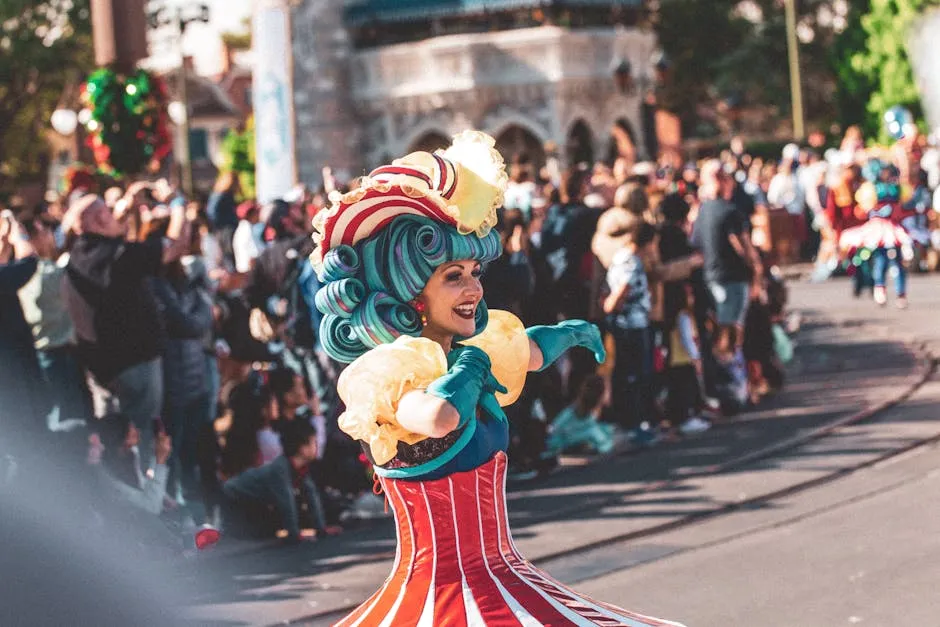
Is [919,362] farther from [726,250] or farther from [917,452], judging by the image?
[917,452]

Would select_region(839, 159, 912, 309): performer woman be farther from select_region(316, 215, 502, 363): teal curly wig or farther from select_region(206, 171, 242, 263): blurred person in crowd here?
select_region(316, 215, 502, 363): teal curly wig

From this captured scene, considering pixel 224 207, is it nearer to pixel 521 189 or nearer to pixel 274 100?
pixel 521 189

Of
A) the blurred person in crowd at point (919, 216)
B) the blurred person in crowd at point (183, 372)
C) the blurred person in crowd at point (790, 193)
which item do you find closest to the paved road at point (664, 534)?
the blurred person in crowd at point (183, 372)

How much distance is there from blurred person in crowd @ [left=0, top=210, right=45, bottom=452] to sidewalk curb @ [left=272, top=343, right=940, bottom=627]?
1.82m

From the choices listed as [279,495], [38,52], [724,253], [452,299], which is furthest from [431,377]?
[38,52]

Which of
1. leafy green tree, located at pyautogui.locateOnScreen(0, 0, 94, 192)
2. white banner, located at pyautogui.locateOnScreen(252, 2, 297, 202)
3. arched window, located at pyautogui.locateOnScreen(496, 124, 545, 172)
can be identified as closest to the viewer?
white banner, located at pyautogui.locateOnScreen(252, 2, 297, 202)

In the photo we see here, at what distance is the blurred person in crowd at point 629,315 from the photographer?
11.1 metres

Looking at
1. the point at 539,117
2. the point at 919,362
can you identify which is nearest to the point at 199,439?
the point at 919,362

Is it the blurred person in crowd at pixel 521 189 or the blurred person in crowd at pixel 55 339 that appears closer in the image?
the blurred person in crowd at pixel 55 339

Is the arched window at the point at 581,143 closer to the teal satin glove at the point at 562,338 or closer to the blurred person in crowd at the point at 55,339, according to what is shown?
the blurred person in crowd at the point at 55,339

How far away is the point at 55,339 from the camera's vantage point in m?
9.02

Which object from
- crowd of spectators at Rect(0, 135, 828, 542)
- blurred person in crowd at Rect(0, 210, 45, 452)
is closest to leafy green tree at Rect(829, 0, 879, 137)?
crowd of spectators at Rect(0, 135, 828, 542)

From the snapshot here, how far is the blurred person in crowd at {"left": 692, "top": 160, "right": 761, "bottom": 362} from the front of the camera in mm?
12703

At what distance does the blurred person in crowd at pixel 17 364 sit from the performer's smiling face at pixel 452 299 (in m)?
4.35
